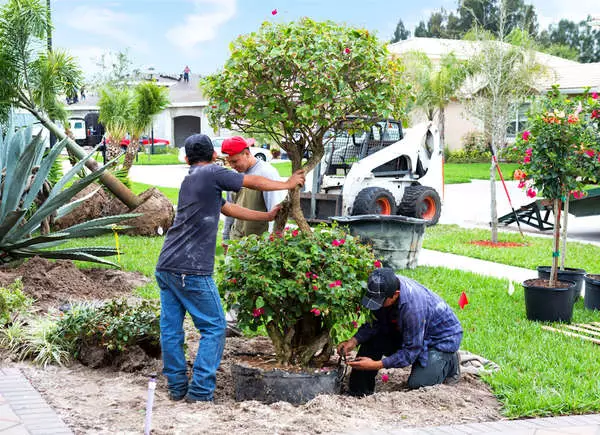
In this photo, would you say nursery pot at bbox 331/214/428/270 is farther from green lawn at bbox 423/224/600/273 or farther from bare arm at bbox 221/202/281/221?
bare arm at bbox 221/202/281/221

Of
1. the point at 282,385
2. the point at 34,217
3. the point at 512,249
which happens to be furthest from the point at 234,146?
the point at 512,249

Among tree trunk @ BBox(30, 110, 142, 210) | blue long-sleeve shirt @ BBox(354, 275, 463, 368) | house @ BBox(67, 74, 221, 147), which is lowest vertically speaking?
blue long-sleeve shirt @ BBox(354, 275, 463, 368)

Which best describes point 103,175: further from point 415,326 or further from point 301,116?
point 415,326

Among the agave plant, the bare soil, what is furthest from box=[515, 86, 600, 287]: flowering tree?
the agave plant

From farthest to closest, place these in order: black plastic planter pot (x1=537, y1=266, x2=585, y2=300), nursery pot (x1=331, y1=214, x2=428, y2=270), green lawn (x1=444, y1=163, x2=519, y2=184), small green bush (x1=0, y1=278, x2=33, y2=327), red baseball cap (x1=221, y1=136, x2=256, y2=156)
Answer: green lawn (x1=444, y1=163, x2=519, y2=184) < nursery pot (x1=331, y1=214, x2=428, y2=270) < black plastic planter pot (x1=537, y1=266, x2=585, y2=300) < small green bush (x1=0, y1=278, x2=33, y2=327) < red baseball cap (x1=221, y1=136, x2=256, y2=156)

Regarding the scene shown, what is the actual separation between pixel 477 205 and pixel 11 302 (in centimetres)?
1433

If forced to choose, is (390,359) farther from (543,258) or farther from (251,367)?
(543,258)

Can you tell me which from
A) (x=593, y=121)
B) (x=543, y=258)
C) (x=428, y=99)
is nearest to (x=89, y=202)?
(x=543, y=258)

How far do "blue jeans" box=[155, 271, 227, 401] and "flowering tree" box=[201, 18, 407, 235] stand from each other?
87 centimetres

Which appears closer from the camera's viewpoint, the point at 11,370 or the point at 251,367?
the point at 251,367

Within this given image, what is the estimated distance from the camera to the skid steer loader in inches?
536

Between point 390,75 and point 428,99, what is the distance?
3218cm

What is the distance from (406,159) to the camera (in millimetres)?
14844

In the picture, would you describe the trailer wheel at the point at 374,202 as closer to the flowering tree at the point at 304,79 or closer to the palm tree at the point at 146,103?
the palm tree at the point at 146,103
